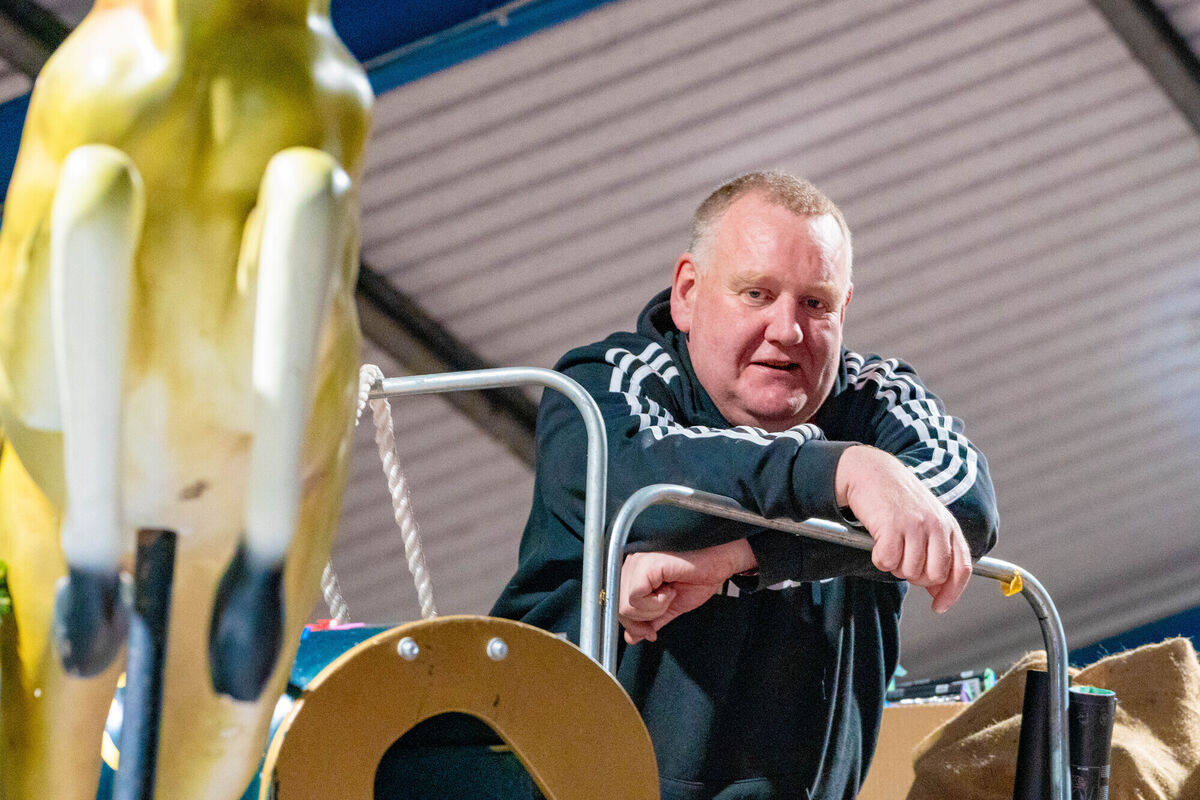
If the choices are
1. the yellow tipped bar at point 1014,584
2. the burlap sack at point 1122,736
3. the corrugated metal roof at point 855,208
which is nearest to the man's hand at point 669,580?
the yellow tipped bar at point 1014,584

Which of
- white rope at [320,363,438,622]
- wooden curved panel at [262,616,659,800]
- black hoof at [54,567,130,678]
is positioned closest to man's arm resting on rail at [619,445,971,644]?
white rope at [320,363,438,622]

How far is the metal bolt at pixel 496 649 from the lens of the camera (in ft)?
1.99

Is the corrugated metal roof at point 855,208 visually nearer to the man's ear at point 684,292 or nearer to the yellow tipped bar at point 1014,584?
the man's ear at point 684,292

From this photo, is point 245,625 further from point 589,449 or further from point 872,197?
point 872,197

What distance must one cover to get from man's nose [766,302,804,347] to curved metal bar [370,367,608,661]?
20 cm

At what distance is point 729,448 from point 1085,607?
6.05m

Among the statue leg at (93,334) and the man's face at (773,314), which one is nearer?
the statue leg at (93,334)

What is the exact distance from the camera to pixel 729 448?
103 cm

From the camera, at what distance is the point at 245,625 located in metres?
0.33

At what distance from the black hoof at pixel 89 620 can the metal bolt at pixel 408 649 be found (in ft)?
0.83

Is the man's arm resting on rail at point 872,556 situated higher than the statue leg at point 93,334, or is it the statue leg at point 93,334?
the statue leg at point 93,334

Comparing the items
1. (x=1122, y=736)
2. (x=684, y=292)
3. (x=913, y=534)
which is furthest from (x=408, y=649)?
(x=1122, y=736)

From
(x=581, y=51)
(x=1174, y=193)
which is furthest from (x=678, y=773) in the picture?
(x=1174, y=193)

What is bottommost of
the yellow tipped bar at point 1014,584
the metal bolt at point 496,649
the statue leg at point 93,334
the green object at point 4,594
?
the yellow tipped bar at point 1014,584
